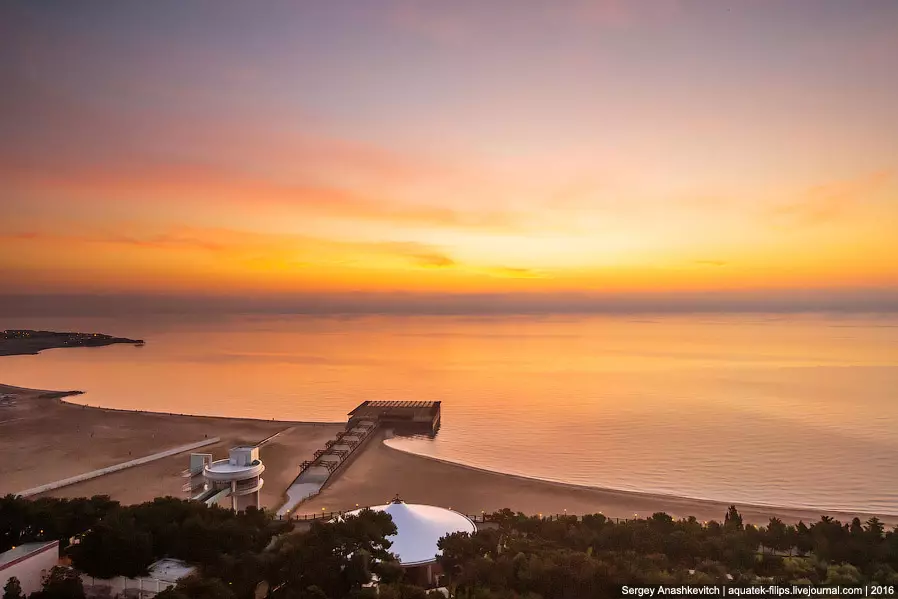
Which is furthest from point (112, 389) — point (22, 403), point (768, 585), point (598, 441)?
point (768, 585)

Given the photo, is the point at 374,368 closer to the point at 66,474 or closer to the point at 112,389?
the point at 112,389

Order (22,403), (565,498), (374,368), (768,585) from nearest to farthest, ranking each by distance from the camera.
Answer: (768,585) → (565,498) → (22,403) → (374,368)

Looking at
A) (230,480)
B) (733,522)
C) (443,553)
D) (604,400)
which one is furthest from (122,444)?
(604,400)

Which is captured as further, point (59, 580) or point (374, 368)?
point (374, 368)

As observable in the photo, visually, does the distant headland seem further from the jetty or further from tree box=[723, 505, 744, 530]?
tree box=[723, 505, 744, 530]

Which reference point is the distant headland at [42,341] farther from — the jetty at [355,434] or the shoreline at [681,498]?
the shoreline at [681,498]

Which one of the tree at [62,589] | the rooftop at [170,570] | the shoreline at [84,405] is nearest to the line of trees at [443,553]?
the tree at [62,589]
